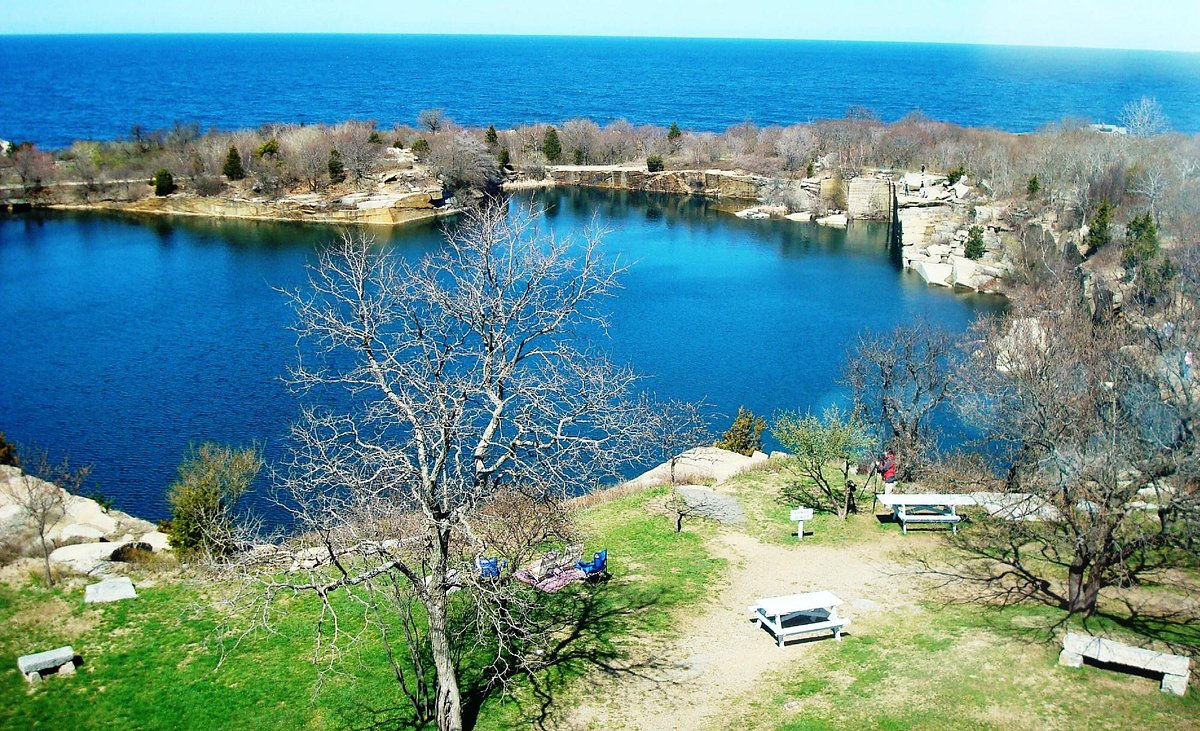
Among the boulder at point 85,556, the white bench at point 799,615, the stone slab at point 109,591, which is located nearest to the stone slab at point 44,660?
the stone slab at point 109,591

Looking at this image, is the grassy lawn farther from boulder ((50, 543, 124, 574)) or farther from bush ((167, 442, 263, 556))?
bush ((167, 442, 263, 556))

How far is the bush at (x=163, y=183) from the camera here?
73500mm

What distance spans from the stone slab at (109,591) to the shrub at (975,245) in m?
49.3

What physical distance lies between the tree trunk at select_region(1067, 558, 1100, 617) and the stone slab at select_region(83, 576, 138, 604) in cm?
1732

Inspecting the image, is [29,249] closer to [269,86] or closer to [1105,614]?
[1105,614]

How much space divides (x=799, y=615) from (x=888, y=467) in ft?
29.6

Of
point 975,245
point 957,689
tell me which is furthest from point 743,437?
point 975,245

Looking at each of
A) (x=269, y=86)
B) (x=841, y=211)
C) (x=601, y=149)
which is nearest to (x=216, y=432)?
(x=841, y=211)

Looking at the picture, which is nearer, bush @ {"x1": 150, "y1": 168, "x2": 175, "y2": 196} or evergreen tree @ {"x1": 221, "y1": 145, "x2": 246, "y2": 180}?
bush @ {"x1": 150, "y1": 168, "x2": 175, "y2": 196}

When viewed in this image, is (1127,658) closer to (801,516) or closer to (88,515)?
(801,516)

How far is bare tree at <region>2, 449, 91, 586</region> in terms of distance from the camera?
1903 cm

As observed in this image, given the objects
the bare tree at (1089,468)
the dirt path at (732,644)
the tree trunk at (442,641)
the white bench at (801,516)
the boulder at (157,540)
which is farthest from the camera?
the boulder at (157,540)

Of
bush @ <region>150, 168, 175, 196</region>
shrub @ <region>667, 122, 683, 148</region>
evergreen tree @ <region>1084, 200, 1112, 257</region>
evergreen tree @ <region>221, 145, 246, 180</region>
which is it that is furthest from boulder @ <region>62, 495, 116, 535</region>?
shrub @ <region>667, 122, 683, 148</region>

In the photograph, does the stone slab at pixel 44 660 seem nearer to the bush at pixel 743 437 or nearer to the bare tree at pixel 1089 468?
the bare tree at pixel 1089 468
